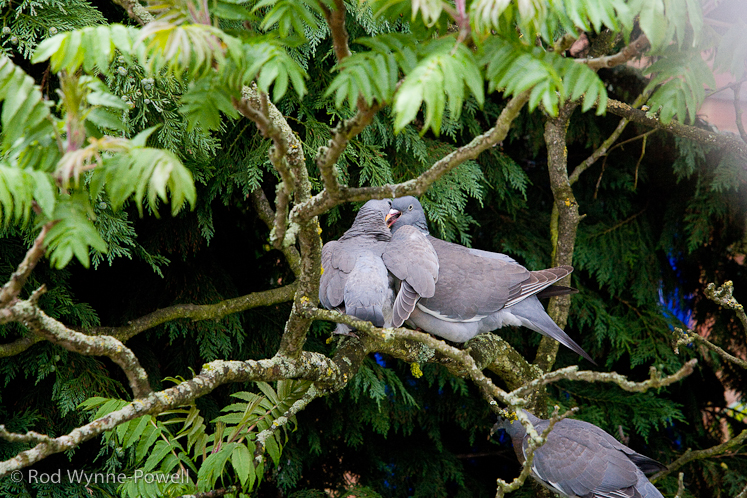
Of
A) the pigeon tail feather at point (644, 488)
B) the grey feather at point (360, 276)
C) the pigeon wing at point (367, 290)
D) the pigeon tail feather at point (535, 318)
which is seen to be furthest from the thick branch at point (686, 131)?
the pigeon tail feather at point (644, 488)

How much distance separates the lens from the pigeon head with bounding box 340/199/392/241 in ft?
8.79

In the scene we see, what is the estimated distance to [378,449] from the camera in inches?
139

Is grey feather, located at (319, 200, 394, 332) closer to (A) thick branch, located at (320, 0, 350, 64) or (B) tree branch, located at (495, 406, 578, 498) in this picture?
(B) tree branch, located at (495, 406, 578, 498)

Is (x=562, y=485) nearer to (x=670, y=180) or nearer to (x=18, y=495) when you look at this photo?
(x=670, y=180)

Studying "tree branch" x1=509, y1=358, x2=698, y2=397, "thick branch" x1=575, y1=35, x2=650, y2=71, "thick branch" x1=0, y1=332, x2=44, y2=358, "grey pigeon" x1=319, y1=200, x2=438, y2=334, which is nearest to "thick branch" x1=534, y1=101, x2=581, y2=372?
"grey pigeon" x1=319, y1=200, x2=438, y2=334

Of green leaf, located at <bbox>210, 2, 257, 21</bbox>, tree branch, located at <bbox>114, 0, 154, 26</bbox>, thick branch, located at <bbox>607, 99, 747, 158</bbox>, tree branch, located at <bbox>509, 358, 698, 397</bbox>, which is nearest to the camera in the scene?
green leaf, located at <bbox>210, 2, 257, 21</bbox>

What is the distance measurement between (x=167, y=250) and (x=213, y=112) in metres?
1.73

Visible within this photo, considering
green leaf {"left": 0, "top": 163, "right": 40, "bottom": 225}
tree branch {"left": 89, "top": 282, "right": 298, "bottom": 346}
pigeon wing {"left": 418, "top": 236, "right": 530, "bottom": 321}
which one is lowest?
tree branch {"left": 89, "top": 282, "right": 298, "bottom": 346}

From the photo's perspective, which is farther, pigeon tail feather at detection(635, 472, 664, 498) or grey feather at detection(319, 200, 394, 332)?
pigeon tail feather at detection(635, 472, 664, 498)

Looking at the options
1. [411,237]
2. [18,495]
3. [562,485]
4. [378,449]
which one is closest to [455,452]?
[378,449]

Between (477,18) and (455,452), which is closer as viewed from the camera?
(477,18)

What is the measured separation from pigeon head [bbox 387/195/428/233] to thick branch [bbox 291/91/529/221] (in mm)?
1363

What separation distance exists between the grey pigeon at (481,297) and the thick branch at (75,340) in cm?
139

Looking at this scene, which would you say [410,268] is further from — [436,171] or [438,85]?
[438,85]
